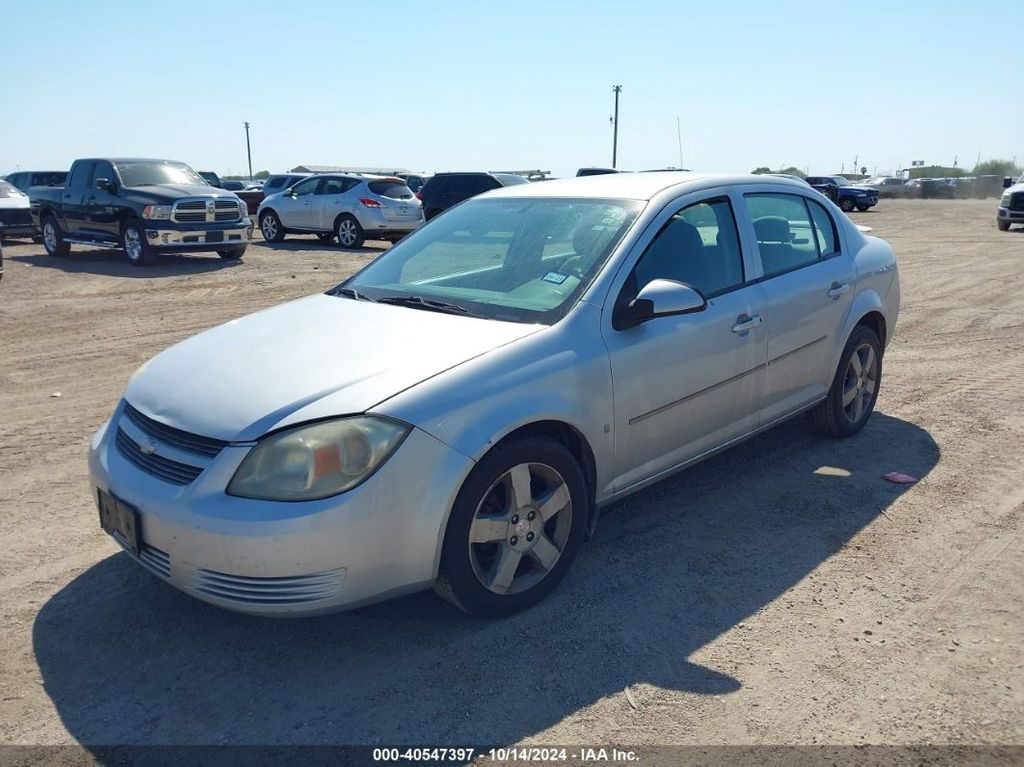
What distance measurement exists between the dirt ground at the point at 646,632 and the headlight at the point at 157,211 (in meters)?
9.99

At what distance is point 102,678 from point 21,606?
758 mm

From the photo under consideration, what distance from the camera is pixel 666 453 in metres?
4.18

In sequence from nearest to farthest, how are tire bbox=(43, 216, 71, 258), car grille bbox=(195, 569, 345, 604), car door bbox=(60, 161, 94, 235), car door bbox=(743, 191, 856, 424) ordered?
car grille bbox=(195, 569, 345, 604) → car door bbox=(743, 191, 856, 424) → car door bbox=(60, 161, 94, 235) → tire bbox=(43, 216, 71, 258)

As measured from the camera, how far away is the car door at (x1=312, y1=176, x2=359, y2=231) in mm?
19641

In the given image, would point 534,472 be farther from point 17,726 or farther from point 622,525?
point 17,726

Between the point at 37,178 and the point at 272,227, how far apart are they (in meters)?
8.59

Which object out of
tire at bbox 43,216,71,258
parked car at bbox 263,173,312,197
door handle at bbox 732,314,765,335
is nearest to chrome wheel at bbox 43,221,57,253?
tire at bbox 43,216,71,258

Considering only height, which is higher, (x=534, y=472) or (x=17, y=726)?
(x=534, y=472)

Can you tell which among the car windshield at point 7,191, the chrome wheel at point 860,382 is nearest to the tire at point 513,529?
the chrome wheel at point 860,382

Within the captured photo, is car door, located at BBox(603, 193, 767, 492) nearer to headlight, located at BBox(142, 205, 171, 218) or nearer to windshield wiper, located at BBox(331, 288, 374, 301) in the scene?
windshield wiper, located at BBox(331, 288, 374, 301)

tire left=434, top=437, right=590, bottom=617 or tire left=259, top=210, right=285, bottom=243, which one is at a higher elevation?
tire left=259, top=210, right=285, bottom=243

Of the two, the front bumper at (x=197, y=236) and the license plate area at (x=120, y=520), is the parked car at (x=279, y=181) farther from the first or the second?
the license plate area at (x=120, y=520)

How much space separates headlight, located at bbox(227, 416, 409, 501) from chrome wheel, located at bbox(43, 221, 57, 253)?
16384 mm

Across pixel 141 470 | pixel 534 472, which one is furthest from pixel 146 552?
pixel 534 472
